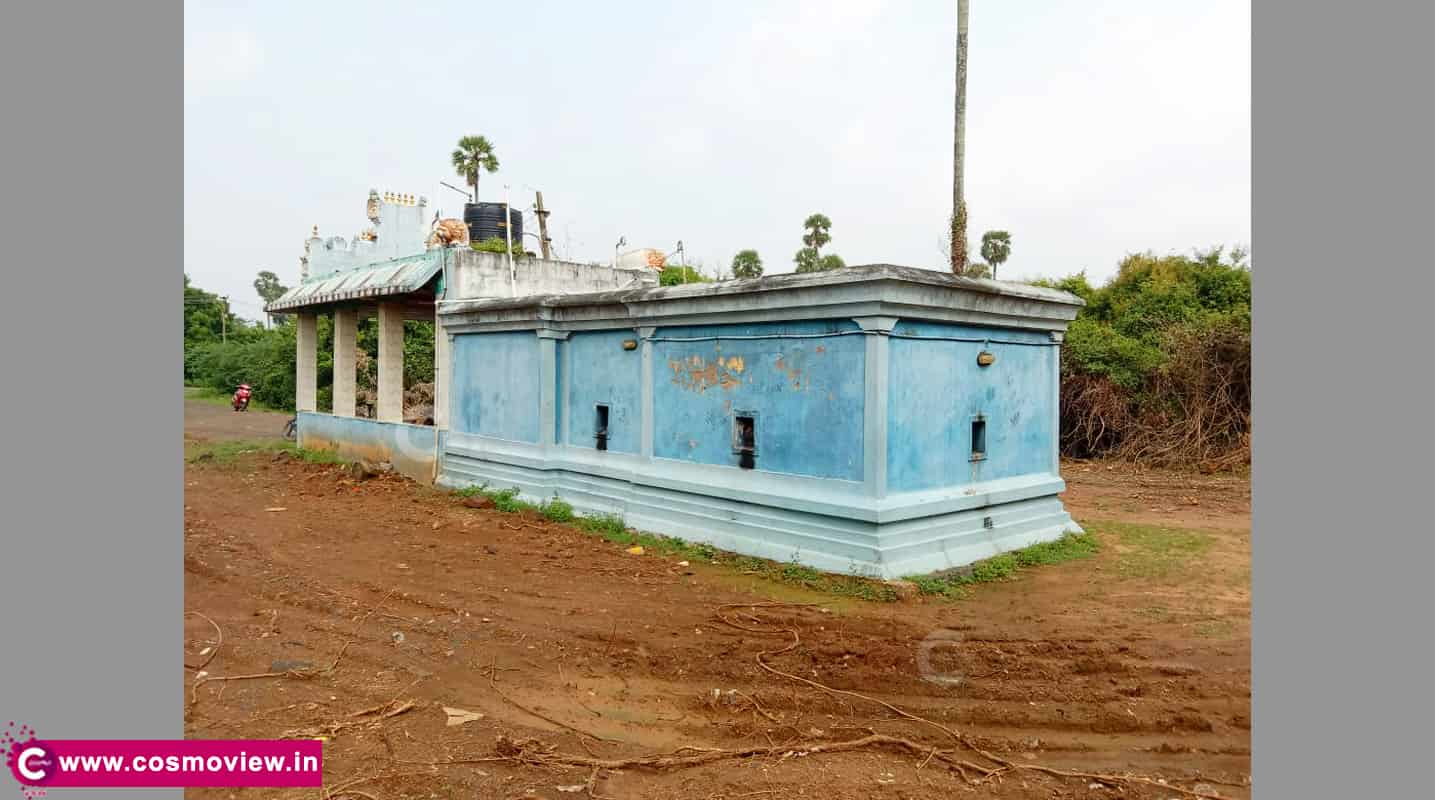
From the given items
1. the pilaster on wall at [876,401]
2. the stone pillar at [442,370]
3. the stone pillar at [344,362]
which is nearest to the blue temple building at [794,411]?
the pilaster on wall at [876,401]

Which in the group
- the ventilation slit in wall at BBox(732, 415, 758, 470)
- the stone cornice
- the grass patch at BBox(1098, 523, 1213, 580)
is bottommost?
the grass patch at BBox(1098, 523, 1213, 580)

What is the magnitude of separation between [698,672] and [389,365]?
502 inches

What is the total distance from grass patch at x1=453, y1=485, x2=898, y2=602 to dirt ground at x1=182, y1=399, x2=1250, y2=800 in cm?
24

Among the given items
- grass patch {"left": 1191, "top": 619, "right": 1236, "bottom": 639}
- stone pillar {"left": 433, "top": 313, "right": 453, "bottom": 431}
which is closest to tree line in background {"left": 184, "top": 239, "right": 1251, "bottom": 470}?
stone pillar {"left": 433, "top": 313, "right": 453, "bottom": 431}

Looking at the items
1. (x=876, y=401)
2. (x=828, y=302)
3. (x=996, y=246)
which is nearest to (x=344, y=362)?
(x=828, y=302)

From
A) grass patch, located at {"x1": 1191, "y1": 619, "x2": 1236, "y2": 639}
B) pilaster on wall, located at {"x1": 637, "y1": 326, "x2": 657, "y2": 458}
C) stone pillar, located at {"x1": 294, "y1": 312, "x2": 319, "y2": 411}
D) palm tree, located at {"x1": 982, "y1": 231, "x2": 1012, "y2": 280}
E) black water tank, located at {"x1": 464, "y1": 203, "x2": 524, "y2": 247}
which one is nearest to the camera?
grass patch, located at {"x1": 1191, "y1": 619, "x2": 1236, "y2": 639}

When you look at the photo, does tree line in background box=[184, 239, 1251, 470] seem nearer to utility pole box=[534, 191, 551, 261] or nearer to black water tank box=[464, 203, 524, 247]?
utility pole box=[534, 191, 551, 261]

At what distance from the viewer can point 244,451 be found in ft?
64.9

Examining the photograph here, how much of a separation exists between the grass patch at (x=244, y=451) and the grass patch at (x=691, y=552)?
599 cm

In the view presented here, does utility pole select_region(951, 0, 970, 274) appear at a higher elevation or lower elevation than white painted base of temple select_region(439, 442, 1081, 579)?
higher

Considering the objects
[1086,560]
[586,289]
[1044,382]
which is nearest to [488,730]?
[1086,560]

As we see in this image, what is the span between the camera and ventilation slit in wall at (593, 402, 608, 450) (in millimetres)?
12062

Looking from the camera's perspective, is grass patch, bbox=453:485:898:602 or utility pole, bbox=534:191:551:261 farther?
utility pole, bbox=534:191:551:261

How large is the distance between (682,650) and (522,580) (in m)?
2.84
